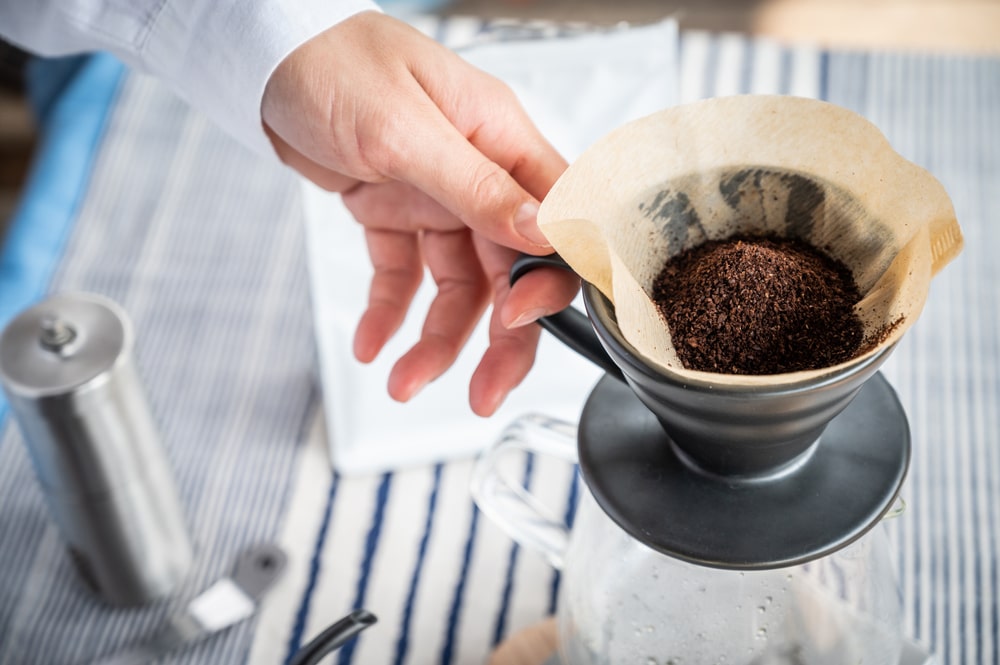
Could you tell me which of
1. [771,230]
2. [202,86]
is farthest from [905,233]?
[202,86]

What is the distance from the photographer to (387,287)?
2.34 ft

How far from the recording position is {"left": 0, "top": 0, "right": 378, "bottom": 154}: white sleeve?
23.8 inches

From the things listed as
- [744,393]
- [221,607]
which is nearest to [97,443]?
[221,607]

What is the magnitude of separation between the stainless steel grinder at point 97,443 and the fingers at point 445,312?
194mm

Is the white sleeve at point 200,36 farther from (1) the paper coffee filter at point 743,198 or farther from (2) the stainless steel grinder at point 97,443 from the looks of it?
(1) the paper coffee filter at point 743,198

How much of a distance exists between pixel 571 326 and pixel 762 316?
0.10 metres

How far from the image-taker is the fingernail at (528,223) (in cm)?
52

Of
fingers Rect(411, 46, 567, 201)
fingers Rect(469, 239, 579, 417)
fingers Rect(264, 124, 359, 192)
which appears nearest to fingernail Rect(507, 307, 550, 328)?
fingers Rect(469, 239, 579, 417)

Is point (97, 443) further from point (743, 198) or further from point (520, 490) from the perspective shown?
point (743, 198)

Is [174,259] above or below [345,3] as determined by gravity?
below

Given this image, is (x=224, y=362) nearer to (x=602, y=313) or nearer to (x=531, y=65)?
(x=531, y=65)

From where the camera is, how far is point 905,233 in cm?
41

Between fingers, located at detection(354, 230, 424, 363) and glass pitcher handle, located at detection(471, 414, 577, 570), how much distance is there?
0.15 m

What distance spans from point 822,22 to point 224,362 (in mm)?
1175
